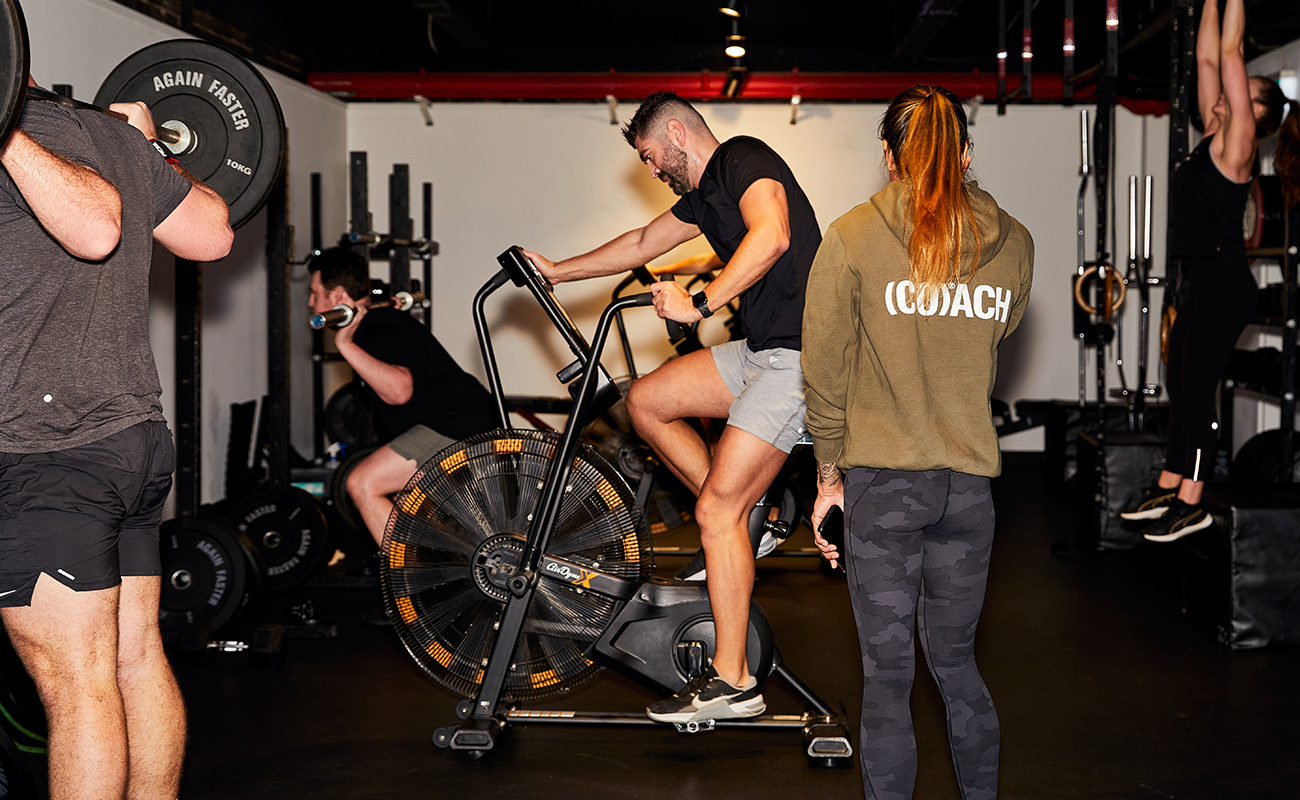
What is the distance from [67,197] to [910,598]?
1.51 meters

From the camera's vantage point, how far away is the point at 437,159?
7680mm

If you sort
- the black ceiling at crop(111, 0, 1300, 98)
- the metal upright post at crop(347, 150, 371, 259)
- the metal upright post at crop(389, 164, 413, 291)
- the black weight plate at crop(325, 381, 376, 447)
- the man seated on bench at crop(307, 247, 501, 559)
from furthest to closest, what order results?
the black ceiling at crop(111, 0, 1300, 98) < the black weight plate at crop(325, 381, 376, 447) < the metal upright post at crop(389, 164, 413, 291) < the metal upright post at crop(347, 150, 371, 259) < the man seated on bench at crop(307, 247, 501, 559)

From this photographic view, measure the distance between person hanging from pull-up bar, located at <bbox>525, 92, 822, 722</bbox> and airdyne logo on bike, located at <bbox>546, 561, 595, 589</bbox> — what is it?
0.33 meters

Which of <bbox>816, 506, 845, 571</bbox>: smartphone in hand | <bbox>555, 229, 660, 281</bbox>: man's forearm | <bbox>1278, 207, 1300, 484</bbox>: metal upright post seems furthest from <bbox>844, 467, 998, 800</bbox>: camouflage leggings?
<bbox>1278, 207, 1300, 484</bbox>: metal upright post

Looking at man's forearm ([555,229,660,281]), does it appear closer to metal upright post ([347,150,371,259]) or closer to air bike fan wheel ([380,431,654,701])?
air bike fan wheel ([380,431,654,701])

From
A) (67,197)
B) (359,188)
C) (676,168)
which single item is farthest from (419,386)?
(67,197)

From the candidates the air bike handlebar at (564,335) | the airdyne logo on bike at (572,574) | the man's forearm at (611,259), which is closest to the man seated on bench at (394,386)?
the air bike handlebar at (564,335)

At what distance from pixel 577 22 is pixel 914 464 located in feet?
20.9

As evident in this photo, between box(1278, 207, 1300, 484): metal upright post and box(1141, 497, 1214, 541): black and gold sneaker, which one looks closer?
box(1141, 497, 1214, 541): black and gold sneaker

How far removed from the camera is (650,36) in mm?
7590

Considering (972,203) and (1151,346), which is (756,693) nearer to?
(972,203)

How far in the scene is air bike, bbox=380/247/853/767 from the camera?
275 cm

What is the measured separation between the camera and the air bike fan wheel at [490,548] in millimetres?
2791

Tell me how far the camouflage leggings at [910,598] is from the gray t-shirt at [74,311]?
50.5 inches
